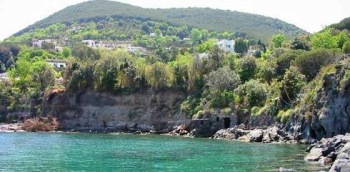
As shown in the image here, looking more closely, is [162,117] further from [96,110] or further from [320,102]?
[320,102]

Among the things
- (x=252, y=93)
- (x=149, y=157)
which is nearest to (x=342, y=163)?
(x=149, y=157)

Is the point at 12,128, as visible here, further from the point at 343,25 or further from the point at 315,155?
the point at 315,155

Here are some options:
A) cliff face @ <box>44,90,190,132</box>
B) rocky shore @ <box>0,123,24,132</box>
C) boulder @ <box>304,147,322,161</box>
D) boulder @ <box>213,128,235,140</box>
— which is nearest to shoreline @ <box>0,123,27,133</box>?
rocky shore @ <box>0,123,24,132</box>

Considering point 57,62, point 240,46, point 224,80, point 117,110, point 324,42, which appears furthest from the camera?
point 57,62

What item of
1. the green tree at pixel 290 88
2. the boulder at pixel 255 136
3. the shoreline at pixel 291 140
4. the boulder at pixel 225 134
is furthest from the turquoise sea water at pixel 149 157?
the green tree at pixel 290 88

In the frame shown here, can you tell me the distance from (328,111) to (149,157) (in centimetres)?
2464

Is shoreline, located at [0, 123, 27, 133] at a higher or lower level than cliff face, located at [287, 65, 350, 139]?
lower

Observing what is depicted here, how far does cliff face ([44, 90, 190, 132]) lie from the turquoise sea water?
35.0 m

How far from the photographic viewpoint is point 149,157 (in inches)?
2205

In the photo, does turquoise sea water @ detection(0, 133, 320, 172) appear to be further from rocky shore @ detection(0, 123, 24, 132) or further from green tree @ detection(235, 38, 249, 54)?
green tree @ detection(235, 38, 249, 54)

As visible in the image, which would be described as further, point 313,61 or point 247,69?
point 247,69

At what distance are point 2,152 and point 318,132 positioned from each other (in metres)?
37.3

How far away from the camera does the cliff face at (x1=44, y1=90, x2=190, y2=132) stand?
107500mm

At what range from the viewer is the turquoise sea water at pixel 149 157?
153ft
